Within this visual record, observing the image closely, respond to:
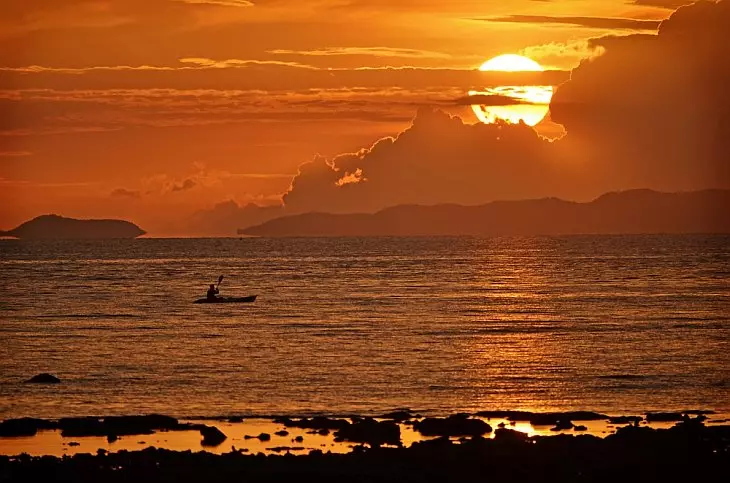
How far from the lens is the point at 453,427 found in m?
43.8

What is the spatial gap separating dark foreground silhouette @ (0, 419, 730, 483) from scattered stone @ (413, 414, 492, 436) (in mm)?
3296

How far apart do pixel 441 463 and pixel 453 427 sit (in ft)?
21.6

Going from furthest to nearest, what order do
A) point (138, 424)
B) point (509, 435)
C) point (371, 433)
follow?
point (138, 424) → point (371, 433) → point (509, 435)

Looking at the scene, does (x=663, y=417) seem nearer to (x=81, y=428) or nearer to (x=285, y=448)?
(x=285, y=448)

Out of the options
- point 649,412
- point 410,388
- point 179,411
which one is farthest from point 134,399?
point 649,412

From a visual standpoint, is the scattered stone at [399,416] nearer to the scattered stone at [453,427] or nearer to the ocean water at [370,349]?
the ocean water at [370,349]

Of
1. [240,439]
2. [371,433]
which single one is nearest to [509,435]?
[371,433]

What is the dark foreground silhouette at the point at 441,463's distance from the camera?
35656 mm

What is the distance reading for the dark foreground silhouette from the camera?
3566 cm

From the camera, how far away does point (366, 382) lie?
2295 inches

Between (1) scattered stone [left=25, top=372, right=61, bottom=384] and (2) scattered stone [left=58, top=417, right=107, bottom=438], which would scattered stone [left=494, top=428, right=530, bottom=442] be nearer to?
(2) scattered stone [left=58, top=417, right=107, bottom=438]

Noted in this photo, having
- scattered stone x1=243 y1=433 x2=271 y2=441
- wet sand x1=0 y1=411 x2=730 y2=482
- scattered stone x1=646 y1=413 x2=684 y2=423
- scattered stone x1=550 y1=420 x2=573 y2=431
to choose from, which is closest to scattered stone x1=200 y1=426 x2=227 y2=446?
wet sand x1=0 y1=411 x2=730 y2=482

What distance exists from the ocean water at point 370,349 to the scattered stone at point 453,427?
5779 mm

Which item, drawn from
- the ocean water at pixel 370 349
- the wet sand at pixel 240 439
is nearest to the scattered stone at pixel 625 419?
the wet sand at pixel 240 439
